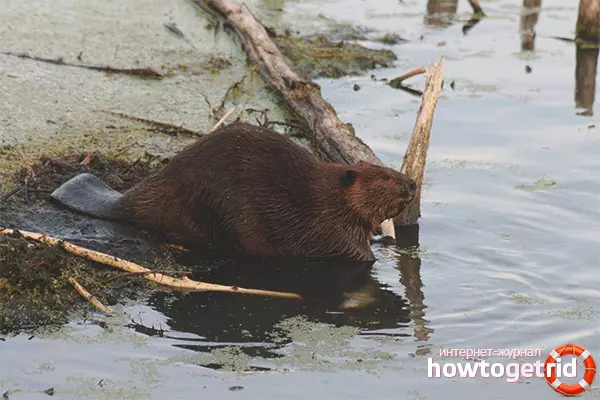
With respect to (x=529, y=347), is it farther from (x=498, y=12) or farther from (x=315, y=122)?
(x=498, y=12)

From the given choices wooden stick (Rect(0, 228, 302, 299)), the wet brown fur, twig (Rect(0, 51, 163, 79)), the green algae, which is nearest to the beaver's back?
the wet brown fur

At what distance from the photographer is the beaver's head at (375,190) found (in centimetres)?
541

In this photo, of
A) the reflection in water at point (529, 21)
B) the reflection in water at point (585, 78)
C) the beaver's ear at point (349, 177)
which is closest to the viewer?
the beaver's ear at point (349, 177)

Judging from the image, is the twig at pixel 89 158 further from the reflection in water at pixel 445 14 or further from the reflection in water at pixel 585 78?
the reflection in water at pixel 445 14

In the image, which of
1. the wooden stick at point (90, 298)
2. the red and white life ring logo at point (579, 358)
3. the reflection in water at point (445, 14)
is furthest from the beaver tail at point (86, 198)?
the reflection in water at point (445, 14)

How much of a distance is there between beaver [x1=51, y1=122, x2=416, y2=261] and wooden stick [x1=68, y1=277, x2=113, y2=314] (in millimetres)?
824

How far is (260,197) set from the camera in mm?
5180

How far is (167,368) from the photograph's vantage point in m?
3.96

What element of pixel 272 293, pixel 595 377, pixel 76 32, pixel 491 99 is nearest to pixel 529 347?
pixel 595 377

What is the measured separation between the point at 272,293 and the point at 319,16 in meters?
6.31

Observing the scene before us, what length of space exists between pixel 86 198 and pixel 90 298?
3.18 ft

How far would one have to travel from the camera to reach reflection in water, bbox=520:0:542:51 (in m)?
10.5

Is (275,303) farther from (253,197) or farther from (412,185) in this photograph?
(412,185)

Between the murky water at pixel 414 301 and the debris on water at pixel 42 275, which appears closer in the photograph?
the murky water at pixel 414 301
